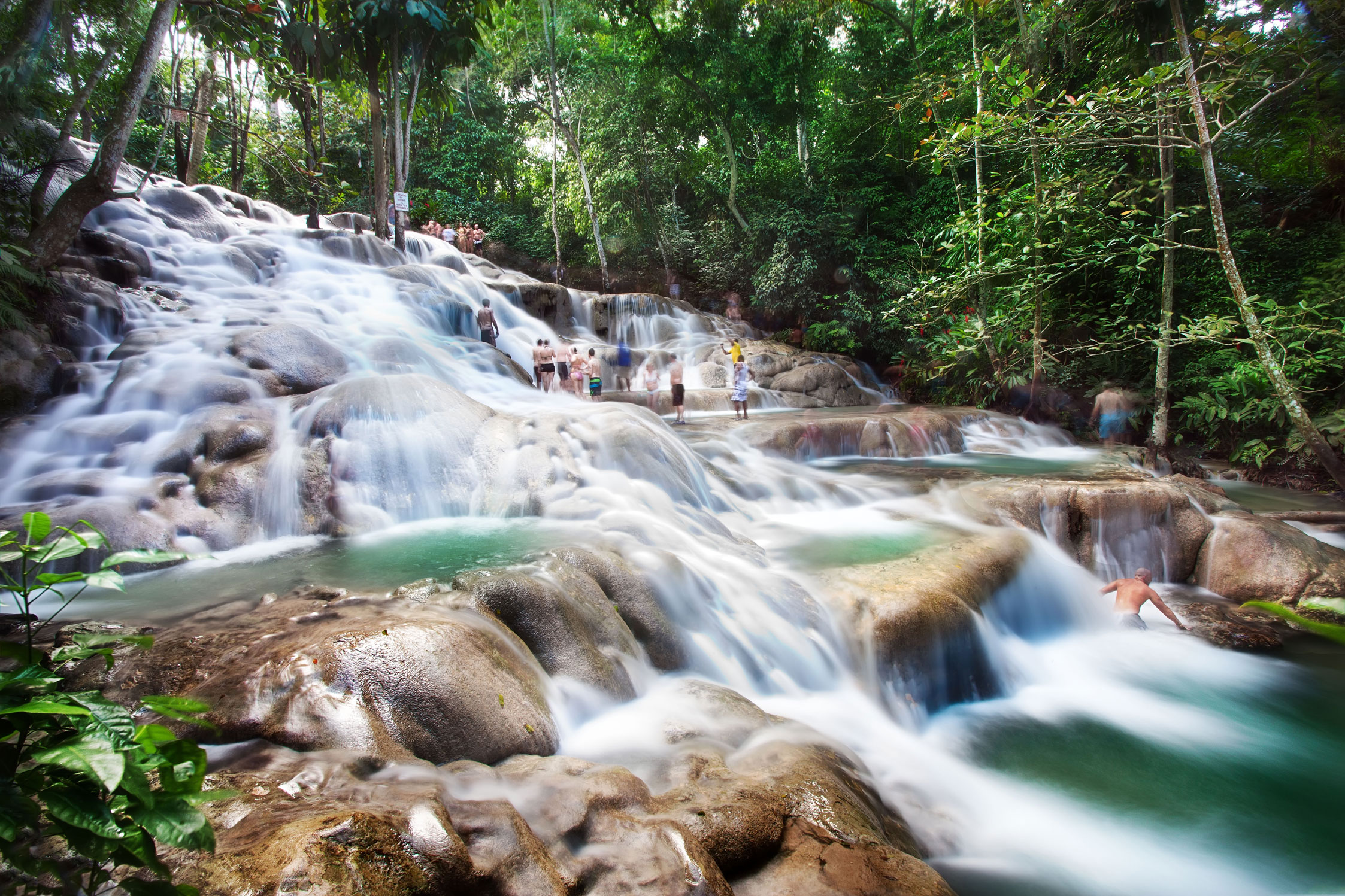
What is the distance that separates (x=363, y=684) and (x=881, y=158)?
2217 cm

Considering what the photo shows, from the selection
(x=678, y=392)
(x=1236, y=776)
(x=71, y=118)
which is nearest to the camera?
(x=1236, y=776)

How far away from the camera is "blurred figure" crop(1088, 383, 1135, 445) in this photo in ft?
37.9

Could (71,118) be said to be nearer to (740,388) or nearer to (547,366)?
(547,366)

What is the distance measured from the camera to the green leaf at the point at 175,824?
1.16 metres

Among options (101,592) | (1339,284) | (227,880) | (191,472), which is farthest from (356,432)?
(1339,284)

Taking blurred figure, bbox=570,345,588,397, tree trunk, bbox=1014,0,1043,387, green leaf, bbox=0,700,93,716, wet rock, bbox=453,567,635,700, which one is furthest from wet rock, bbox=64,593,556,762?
blurred figure, bbox=570,345,588,397

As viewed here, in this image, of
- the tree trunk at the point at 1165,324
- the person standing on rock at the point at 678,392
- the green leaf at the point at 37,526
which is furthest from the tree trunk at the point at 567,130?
the green leaf at the point at 37,526

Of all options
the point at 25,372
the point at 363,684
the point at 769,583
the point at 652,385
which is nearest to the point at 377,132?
the point at 652,385

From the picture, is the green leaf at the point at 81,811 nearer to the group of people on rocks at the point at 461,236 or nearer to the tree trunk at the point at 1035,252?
the tree trunk at the point at 1035,252

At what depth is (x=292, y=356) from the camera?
8.42 metres

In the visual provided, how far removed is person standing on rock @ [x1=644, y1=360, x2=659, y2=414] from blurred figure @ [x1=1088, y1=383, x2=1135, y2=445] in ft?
27.4

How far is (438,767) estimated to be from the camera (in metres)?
2.63

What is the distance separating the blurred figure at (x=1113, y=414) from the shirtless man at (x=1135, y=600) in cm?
661

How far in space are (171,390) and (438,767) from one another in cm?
706
